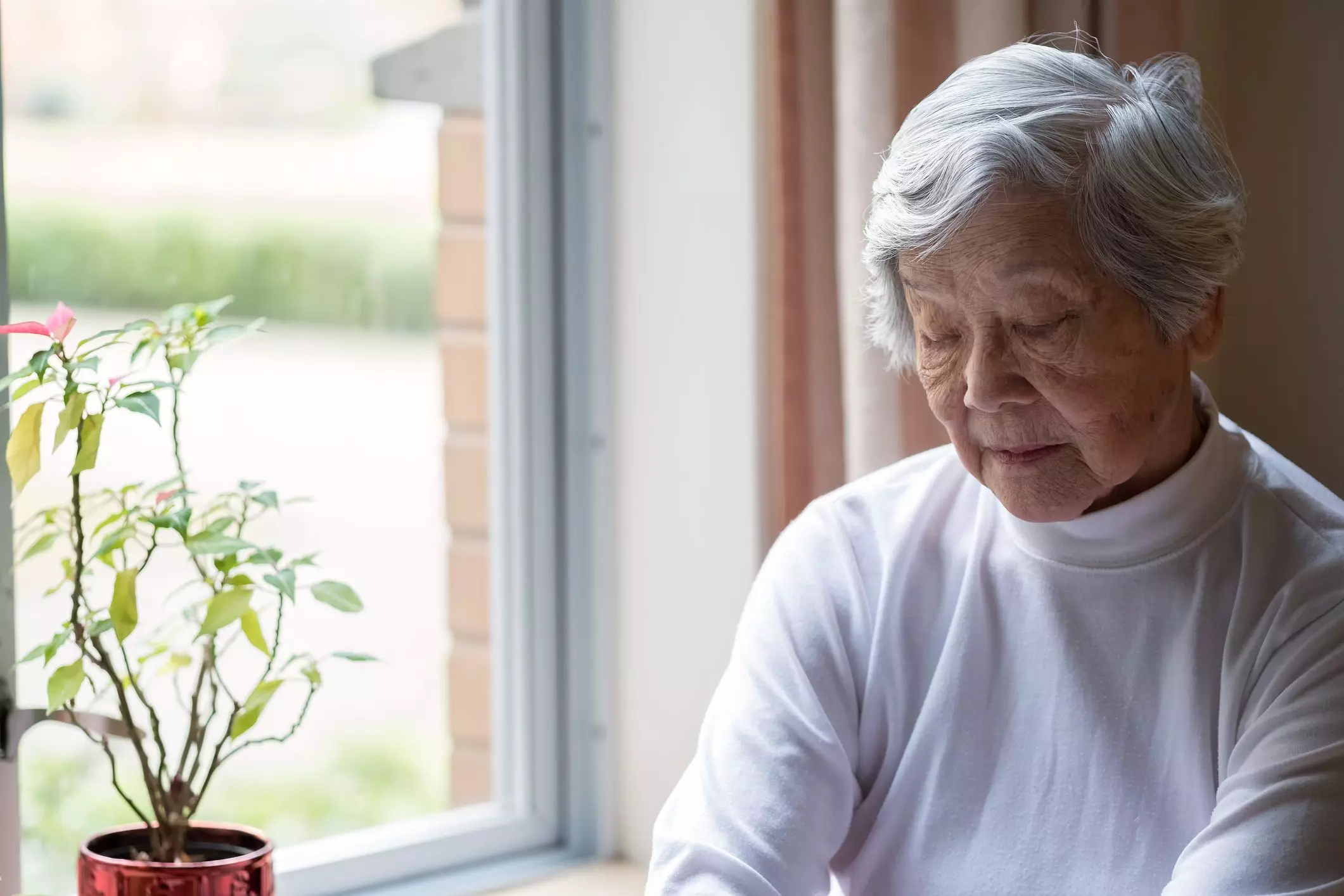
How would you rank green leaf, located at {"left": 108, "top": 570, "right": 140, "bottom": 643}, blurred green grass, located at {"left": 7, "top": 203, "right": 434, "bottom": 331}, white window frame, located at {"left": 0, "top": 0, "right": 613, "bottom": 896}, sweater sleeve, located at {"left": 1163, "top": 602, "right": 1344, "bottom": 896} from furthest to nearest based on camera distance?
white window frame, located at {"left": 0, "top": 0, "right": 613, "bottom": 896} → blurred green grass, located at {"left": 7, "top": 203, "right": 434, "bottom": 331} → green leaf, located at {"left": 108, "top": 570, "right": 140, "bottom": 643} → sweater sleeve, located at {"left": 1163, "top": 602, "right": 1344, "bottom": 896}

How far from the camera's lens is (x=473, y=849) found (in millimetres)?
2174

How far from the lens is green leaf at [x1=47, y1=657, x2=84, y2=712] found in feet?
4.70

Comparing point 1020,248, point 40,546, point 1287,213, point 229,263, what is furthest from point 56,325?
point 1287,213

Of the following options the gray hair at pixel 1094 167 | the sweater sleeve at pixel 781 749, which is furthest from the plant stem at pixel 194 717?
the gray hair at pixel 1094 167

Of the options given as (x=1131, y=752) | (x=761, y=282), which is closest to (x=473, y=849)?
(x=761, y=282)

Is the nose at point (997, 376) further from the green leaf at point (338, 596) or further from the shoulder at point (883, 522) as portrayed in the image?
the green leaf at point (338, 596)

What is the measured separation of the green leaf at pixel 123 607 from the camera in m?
1.43

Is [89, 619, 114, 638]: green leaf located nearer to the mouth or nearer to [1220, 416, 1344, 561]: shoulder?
the mouth

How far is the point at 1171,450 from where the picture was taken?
4.64ft

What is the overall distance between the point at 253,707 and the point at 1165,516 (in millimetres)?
939

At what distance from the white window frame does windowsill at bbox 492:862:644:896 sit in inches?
1.6

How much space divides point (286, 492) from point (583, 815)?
0.67 m

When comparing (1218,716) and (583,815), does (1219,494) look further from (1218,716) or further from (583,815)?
(583,815)

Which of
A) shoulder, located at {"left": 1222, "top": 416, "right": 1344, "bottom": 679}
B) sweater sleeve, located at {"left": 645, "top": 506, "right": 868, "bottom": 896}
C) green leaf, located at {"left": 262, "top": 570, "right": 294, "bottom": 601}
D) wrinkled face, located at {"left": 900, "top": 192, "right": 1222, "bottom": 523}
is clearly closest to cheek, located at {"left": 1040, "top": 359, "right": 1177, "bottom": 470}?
wrinkled face, located at {"left": 900, "top": 192, "right": 1222, "bottom": 523}
